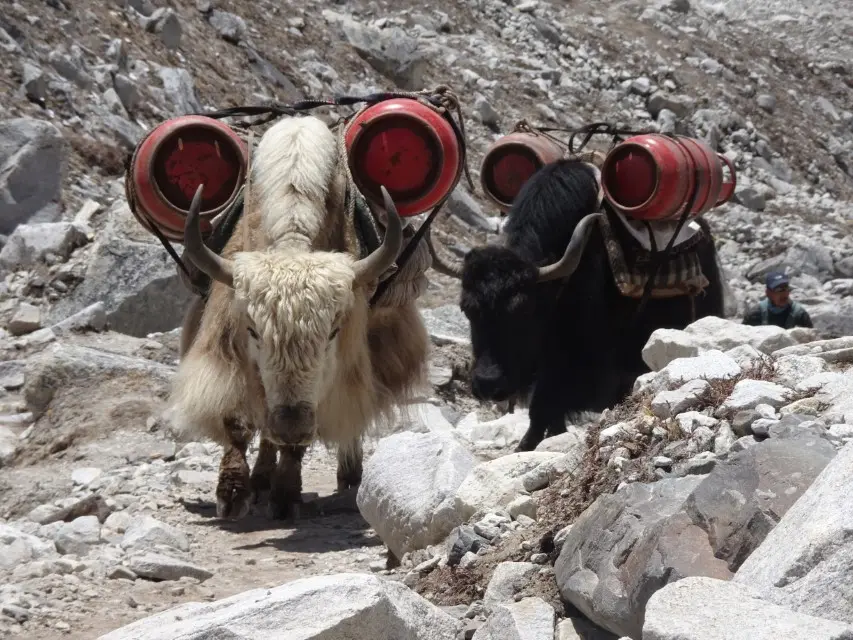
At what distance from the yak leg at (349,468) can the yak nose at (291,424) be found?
1094mm

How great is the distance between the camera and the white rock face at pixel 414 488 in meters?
4.16

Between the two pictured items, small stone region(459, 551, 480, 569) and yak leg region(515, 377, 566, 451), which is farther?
yak leg region(515, 377, 566, 451)

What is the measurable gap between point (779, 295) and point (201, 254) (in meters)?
4.12

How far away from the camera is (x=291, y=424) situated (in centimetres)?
456

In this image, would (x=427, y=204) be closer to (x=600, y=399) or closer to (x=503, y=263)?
(x=503, y=263)

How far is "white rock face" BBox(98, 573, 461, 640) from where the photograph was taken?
104 inches

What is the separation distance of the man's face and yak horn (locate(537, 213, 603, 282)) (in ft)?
7.23

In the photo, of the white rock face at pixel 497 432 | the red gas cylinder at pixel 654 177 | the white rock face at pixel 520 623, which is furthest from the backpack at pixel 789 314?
the white rock face at pixel 520 623

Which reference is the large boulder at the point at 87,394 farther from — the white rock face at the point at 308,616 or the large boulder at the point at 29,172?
the white rock face at the point at 308,616

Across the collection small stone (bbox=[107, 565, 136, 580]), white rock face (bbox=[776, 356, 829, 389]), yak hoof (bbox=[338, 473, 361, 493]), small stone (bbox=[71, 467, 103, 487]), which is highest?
white rock face (bbox=[776, 356, 829, 389])

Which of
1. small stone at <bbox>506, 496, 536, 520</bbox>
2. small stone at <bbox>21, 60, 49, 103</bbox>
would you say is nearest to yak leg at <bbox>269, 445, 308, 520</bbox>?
small stone at <bbox>506, 496, 536, 520</bbox>

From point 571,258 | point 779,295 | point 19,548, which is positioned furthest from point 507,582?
point 779,295

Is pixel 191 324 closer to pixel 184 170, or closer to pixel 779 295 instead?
pixel 184 170

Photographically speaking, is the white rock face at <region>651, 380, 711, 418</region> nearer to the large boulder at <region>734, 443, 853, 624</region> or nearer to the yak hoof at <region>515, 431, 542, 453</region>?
the large boulder at <region>734, 443, 853, 624</region>
